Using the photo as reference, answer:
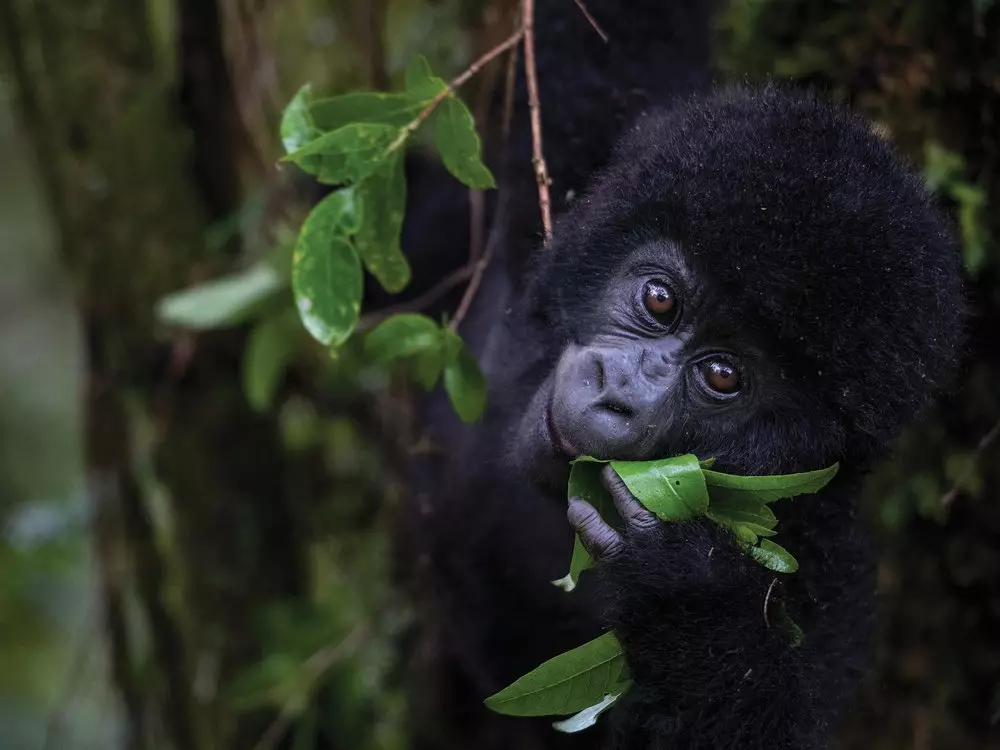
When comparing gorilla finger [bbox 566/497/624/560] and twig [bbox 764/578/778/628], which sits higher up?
gorilla finger [bbox 566/497/624/560]

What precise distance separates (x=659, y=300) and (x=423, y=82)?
1.98 ft

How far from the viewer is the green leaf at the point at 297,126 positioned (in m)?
1.67

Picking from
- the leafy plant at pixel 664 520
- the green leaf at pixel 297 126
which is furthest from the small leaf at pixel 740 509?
the green leaf at pixel 297 126

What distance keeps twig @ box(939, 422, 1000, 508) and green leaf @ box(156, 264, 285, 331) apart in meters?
1.87

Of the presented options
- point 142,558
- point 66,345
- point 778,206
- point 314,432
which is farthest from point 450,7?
point 66,345

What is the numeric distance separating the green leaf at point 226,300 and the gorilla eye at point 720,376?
137cm

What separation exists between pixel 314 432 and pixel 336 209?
197 cm

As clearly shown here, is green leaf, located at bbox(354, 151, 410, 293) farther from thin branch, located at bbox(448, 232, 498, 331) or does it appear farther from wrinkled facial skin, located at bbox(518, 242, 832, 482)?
wrinkled facial skin, located at bbox(518, 242, 832, 482)

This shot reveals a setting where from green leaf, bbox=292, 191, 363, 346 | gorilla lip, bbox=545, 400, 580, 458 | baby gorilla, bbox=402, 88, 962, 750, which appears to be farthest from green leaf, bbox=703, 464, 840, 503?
green leaf, bbox=292, 191, 363, 346

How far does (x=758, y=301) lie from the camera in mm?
1720

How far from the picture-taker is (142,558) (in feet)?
10.5

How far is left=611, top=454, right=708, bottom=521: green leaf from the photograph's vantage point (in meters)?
1.56

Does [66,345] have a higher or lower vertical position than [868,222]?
lower

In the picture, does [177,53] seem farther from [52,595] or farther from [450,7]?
[52,595]
